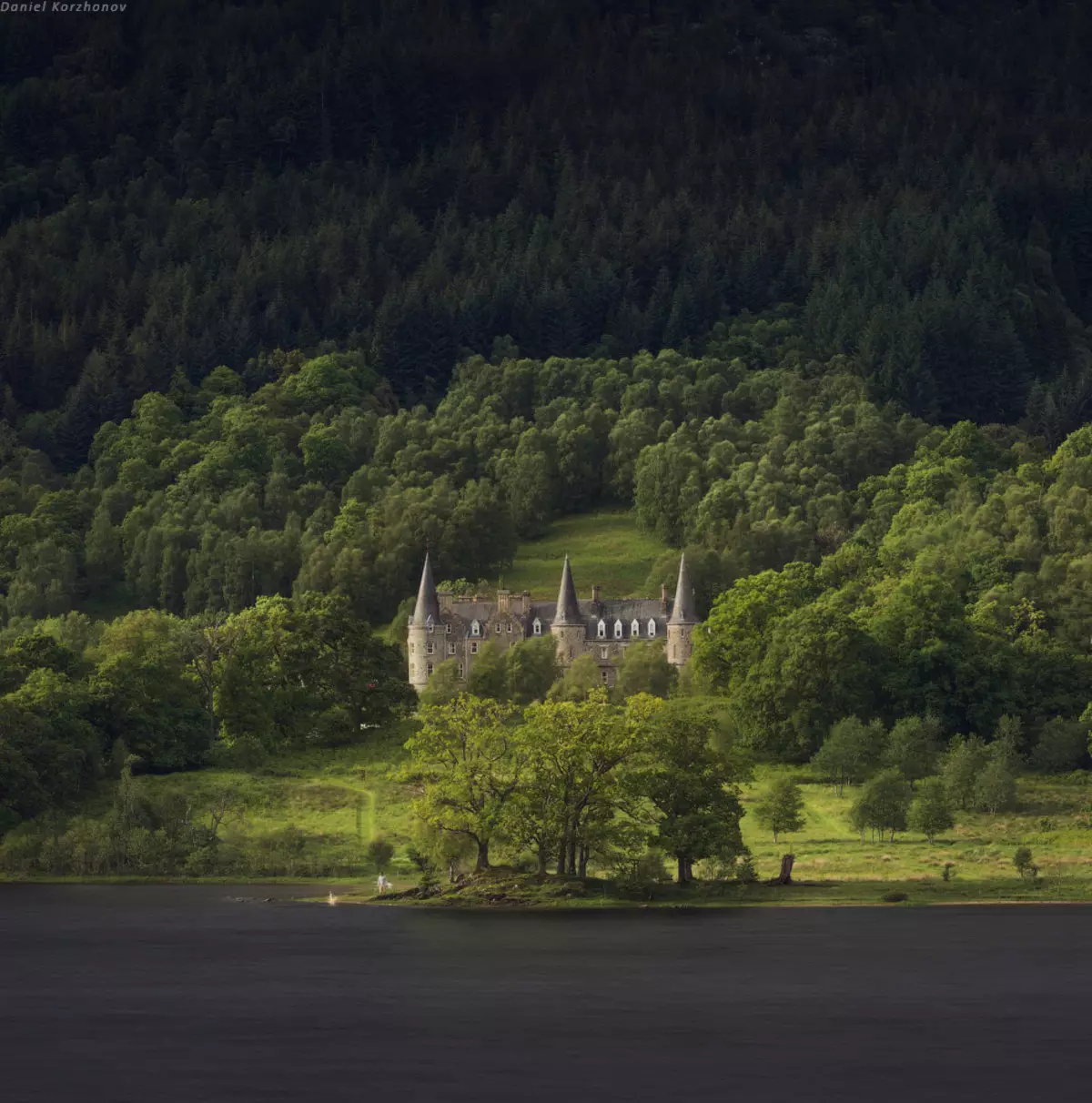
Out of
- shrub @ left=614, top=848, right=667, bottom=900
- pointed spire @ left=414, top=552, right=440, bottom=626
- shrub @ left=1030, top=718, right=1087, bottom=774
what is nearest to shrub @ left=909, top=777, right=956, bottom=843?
shrub @ left=614, top=848, right=667, bottom=900

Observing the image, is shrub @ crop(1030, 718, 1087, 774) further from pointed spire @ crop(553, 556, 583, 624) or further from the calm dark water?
pointed spire @ crop(553, 556, 583, 624)

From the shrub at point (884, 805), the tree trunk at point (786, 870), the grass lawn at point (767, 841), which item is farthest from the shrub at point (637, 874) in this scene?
the shrub at point (884, 805)

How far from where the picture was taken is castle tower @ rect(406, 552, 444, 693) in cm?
18775

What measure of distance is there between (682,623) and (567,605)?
9.10 metres

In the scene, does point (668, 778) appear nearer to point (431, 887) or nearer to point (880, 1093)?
point (431, 887)

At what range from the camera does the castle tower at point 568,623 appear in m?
185

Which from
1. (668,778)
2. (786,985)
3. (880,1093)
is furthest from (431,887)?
(880,1093)

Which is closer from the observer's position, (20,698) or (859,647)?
(20,698)

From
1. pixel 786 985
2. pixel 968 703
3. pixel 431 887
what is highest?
pixel 786 985

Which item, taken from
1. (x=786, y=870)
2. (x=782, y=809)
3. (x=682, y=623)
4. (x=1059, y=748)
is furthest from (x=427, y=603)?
(x=786, y=870)

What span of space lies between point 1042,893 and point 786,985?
22597 mm

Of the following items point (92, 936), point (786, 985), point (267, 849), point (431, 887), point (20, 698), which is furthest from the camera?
point (20, 698)

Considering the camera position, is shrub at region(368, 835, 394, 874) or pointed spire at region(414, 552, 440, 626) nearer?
shrub at region(368, 835, 394, 874)

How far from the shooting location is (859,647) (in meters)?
151
